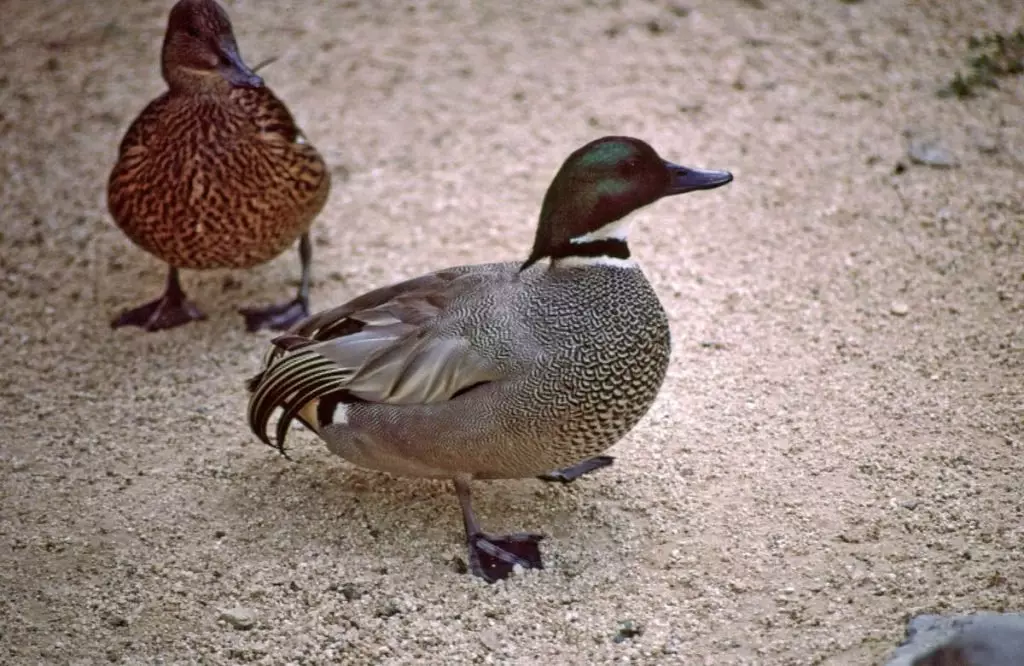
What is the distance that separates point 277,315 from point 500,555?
187cm

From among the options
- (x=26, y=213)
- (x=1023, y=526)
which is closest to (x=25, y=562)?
(x=26, y=213)

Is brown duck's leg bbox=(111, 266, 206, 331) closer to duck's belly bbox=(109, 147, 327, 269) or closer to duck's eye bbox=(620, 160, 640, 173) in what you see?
duck's belly bbox=(109, 147, 327, 269)

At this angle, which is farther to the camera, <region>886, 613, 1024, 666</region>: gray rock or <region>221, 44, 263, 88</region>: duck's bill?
<region>221, 44, 263, 88</region>: duck's bill

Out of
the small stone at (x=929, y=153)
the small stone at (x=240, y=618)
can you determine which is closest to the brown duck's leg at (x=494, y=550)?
the small stone at (x=240, y=618)

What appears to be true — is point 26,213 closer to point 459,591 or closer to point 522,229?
point 522,229

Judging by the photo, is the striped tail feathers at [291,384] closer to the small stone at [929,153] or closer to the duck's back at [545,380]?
the duck's back at [545,380]

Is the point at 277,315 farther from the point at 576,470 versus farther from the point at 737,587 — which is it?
the point at 737,587

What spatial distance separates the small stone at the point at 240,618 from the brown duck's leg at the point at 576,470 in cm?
110

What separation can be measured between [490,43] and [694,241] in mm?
2110

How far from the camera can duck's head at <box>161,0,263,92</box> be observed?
198 inches

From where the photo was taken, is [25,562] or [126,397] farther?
[126,397]

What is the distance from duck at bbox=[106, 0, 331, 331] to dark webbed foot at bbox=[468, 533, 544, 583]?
1.79 m

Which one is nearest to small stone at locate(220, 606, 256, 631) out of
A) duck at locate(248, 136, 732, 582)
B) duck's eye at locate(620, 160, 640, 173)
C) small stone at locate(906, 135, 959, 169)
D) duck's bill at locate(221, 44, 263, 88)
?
duck at locate(248, 136, 732, 582)

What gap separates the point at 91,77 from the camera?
23.0 feet
